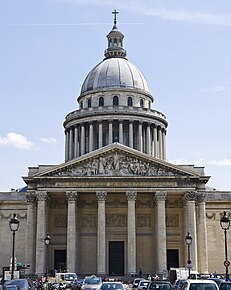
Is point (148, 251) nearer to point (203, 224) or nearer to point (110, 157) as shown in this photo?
point (203, 224)

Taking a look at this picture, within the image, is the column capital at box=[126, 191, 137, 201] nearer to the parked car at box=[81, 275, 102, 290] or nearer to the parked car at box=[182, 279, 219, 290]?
the parked car at box=[81, 275, 102, 290]

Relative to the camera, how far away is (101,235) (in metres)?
64.8

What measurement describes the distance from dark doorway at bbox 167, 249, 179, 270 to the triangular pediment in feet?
34.3

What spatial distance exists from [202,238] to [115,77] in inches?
1475

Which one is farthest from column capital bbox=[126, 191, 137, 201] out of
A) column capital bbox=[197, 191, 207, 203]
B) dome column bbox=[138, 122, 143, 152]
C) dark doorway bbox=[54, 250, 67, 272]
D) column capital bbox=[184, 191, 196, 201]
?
dome column bbox=[138, 122, 143, 152]

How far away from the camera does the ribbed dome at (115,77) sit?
312 feet

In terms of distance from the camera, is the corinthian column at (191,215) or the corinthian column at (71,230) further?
the corinthian column at (191,215)

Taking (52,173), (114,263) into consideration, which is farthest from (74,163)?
(114,263)

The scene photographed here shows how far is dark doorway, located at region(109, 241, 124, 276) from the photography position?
6962 cm

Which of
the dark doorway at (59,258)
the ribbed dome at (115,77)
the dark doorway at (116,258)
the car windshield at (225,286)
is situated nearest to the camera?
the car windshield at (225,286)

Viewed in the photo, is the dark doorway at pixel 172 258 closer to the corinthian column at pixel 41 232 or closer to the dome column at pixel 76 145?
the corinthian column at pixel 41 232

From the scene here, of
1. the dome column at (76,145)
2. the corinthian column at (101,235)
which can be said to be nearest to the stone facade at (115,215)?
the corinthian column at (101,235)

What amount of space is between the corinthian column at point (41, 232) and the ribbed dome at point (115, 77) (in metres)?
33.4

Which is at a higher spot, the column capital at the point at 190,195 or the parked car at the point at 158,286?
the column capital at the point at 190,195
